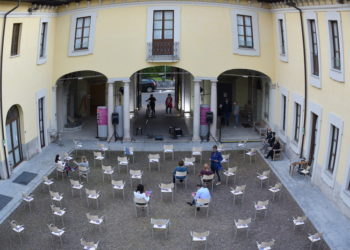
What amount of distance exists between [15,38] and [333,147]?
43.2ft

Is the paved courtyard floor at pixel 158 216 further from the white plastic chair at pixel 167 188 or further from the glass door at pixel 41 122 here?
the glass door at pixel 41 122

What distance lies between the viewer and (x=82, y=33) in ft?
83.4

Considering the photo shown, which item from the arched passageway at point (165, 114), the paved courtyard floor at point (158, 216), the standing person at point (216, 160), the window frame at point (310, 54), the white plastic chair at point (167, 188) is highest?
the window frame at point (310, 54)

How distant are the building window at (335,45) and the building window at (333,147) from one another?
7.20 ft

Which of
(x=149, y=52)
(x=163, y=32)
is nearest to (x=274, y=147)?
(x=149, y=52)

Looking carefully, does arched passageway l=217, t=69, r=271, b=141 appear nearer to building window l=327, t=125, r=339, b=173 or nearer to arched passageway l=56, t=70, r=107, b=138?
arched passageway l=56, t=70, r=107, b=138

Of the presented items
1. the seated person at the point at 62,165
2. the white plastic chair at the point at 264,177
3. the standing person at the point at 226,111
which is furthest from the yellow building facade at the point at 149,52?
the standing person at the point at 226,111

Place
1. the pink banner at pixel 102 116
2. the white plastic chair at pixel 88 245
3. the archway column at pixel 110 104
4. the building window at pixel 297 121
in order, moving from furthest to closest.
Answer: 1. the pink banner at pixel 102 116
2. the archway column at pixel 110 104
3. the building window at pixel 297 121
4. the white plastic chair at pixel 88 245

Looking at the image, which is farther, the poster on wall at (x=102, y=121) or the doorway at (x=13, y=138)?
the poster on wall at (x=102, y=121)

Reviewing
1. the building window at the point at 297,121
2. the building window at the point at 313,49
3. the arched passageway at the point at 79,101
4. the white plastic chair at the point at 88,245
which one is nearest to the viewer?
the white plastic chair at the point at 88,245

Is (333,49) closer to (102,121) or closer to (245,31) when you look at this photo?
(245,31)

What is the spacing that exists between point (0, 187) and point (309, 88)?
12.6 metres

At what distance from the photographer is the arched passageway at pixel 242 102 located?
2767 centimetres

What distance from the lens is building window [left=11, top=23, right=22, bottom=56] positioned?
21.2 m
